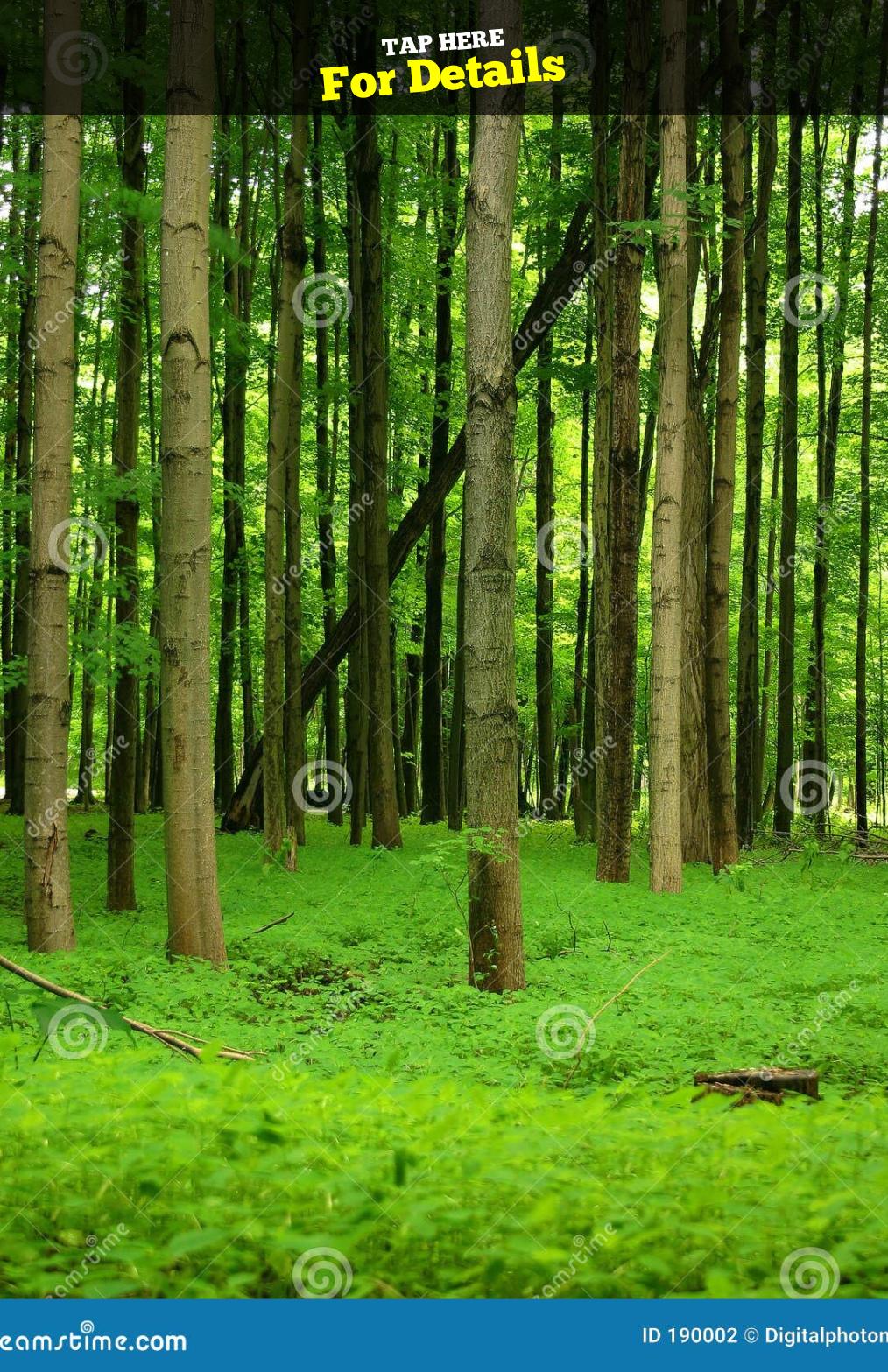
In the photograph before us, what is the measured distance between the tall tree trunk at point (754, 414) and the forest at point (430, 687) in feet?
0.34

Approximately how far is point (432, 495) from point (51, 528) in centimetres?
968

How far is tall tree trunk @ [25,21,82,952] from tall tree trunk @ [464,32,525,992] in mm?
3167

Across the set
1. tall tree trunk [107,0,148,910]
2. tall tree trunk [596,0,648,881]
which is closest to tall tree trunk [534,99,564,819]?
tall tree trunk [596,0,648,881]

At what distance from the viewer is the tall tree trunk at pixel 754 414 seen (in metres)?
15.4

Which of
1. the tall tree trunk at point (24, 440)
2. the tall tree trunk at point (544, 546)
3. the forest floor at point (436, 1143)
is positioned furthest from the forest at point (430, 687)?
the tall tree trunk at point (24, 440)

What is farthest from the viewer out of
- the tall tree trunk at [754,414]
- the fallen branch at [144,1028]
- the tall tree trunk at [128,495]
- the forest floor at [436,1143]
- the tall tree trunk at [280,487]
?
the tall tree trunk at [754,414]

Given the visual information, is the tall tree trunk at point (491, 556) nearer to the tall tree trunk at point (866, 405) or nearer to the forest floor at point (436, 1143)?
the forest floor at point (436, 1143)

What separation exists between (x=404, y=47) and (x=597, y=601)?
299 inches

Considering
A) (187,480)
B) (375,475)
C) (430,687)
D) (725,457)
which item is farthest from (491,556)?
(430,687)

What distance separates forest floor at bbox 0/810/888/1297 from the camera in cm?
287

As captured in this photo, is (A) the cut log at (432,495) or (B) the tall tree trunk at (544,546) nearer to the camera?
(A) the cut log at (432,495)

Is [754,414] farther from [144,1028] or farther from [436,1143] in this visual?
[436,1143]

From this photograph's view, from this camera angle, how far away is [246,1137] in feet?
11.1

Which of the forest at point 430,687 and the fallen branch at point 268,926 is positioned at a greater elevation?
the forest at point 430,687
